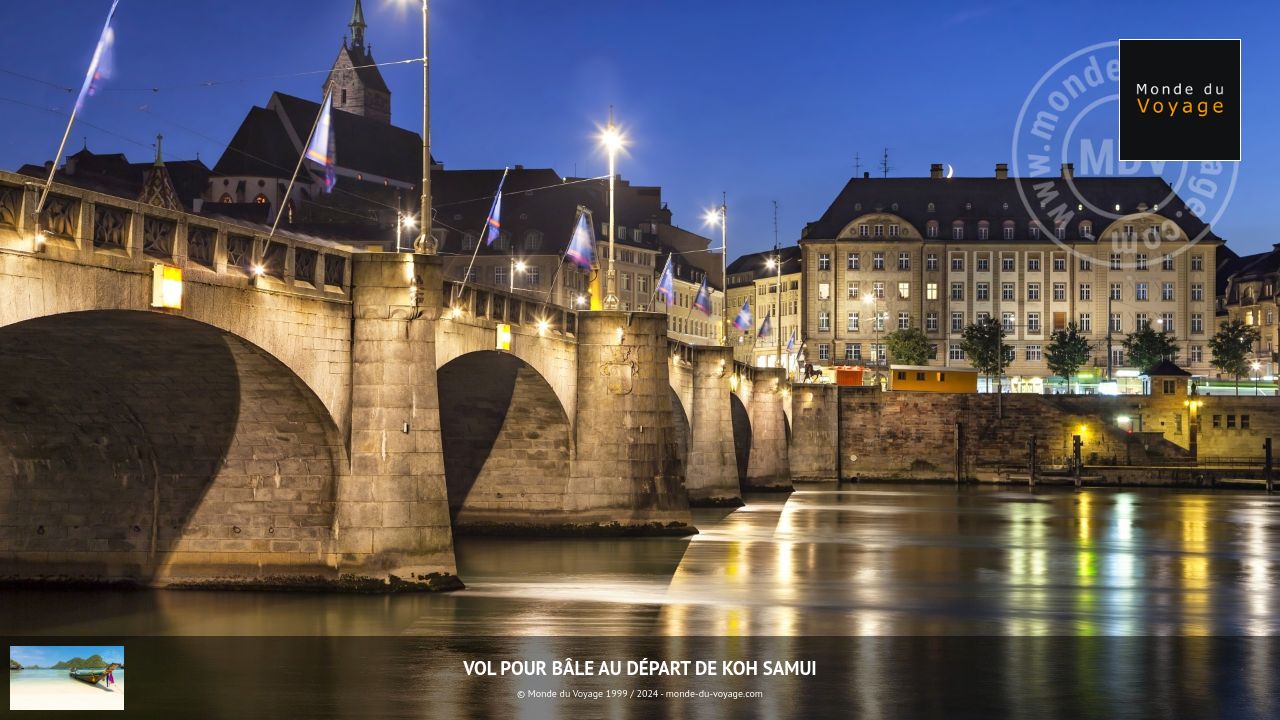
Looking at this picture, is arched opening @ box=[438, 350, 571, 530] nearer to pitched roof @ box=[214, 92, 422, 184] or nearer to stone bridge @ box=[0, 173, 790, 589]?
stone bridge @ box=[0, 173, 790, 589]

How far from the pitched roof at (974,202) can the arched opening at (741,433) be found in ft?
190

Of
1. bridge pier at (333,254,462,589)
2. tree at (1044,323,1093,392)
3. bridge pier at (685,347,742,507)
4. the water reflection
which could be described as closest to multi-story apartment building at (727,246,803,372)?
tree at (1044,323,1093,392)

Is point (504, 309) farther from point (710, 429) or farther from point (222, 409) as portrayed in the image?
point (710, 429)

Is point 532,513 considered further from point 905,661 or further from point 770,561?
point 905,661

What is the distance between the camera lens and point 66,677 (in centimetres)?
2527

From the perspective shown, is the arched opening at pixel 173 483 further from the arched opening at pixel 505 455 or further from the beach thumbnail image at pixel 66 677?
the arched opening at pixel 505 455

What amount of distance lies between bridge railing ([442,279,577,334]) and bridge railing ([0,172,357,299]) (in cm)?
627

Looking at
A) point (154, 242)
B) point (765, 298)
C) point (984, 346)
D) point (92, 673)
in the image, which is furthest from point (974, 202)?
point (92, 673)

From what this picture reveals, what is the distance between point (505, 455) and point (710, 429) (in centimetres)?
2202

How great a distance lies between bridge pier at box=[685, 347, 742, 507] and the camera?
7194 centimetres

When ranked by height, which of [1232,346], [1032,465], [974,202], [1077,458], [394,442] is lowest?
[1032,465]

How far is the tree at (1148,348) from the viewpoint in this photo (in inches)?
5546

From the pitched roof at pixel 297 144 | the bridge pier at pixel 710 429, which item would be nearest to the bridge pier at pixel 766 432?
the bridge pier at pixel 710 429

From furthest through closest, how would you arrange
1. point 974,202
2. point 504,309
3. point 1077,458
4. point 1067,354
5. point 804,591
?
point 974,202 < point 1067,354 < point 1077,458 < point 504,309 < point 804,591
